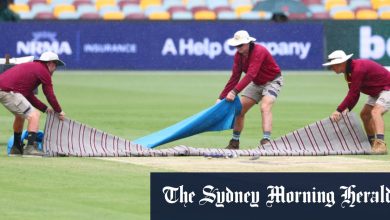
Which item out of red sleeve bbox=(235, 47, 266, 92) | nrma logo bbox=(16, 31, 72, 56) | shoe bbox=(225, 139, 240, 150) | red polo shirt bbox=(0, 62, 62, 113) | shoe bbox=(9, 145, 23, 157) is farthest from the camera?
nrma logo bbox=(16, 31, 72, 56)

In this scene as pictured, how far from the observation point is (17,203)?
1494 centimetres

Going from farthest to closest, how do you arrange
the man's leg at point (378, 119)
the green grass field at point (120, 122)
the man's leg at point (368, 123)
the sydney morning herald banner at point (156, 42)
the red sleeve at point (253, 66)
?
the sydney morning herald banner at point (156, 42) → the man's leg at point (368, 123) → the red sleeve at point (253, 66) → the man's leg at point (378, 119) → the green grass field at point (120, 122)

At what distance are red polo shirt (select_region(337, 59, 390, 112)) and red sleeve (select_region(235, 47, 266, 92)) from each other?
1.44 metres

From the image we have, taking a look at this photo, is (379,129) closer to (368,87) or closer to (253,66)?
(368,87)

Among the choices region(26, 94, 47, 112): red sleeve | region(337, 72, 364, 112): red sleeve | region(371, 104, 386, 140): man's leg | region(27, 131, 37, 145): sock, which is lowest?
region(27, 131, 37, 145): sock

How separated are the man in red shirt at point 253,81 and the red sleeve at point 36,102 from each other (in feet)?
9.81

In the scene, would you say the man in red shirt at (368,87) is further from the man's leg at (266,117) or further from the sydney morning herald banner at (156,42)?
the sydney morning herald banner at (156,42)

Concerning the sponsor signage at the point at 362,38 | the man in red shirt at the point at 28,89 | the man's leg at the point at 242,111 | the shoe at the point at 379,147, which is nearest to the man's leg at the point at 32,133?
the man in red shirt at the point at 28,89

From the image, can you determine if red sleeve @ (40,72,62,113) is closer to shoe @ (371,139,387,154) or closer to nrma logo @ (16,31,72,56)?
shoe @ (371,139,387,154)

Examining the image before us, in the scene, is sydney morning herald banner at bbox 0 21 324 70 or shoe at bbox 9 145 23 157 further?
sydney morning herald banner at bbox 0 21 324 70

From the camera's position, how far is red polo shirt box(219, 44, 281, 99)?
20.9 meters

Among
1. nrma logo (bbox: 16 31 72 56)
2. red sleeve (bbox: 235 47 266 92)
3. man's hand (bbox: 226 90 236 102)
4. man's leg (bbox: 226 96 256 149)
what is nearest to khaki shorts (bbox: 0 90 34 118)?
man's hand (bbox: 226 90 236 102)

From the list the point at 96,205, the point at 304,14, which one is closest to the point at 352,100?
the point at 96,205

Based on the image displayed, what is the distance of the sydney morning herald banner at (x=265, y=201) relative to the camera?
12.6 metres
